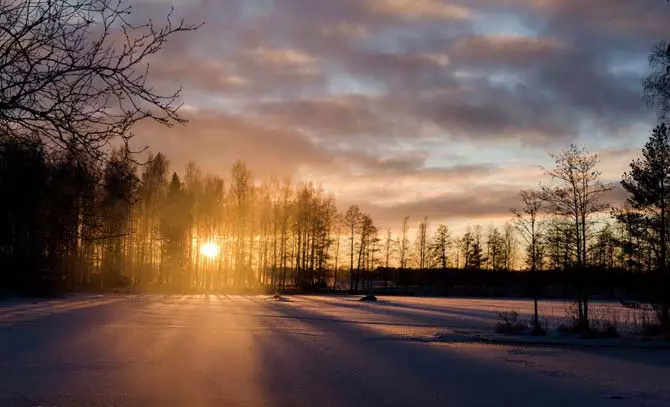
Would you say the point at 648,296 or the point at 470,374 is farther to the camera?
the point at 648,296

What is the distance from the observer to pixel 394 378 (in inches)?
499

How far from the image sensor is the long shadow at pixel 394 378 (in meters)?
10.6

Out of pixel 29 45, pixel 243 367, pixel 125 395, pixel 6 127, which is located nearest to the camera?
pixel 29 45

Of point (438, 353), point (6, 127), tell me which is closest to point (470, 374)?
point (438, 353)

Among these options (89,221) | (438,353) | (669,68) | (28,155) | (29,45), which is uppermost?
(669,68)

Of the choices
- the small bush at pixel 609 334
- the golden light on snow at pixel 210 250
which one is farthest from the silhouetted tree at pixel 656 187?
the golden light on snow at pixel 210 250

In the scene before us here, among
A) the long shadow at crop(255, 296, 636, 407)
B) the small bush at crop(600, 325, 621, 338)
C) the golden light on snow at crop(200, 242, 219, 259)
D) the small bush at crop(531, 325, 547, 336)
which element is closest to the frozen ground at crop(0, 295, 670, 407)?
the long shadow at crop(255, 296, 636, 407)

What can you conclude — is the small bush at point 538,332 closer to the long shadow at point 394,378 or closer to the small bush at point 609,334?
the small bush at point 609,334

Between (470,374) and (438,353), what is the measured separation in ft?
11.9

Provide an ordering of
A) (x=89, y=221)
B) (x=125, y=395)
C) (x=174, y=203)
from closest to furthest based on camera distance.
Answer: (x=89, y=221) → (x=125, y=395) → (x=174, y=203)

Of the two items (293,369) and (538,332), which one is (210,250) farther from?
(293,369)

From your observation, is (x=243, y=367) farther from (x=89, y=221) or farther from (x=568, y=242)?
(x=568, y=242)

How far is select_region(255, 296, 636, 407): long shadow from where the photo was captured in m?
10.6

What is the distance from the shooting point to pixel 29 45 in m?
5.26
